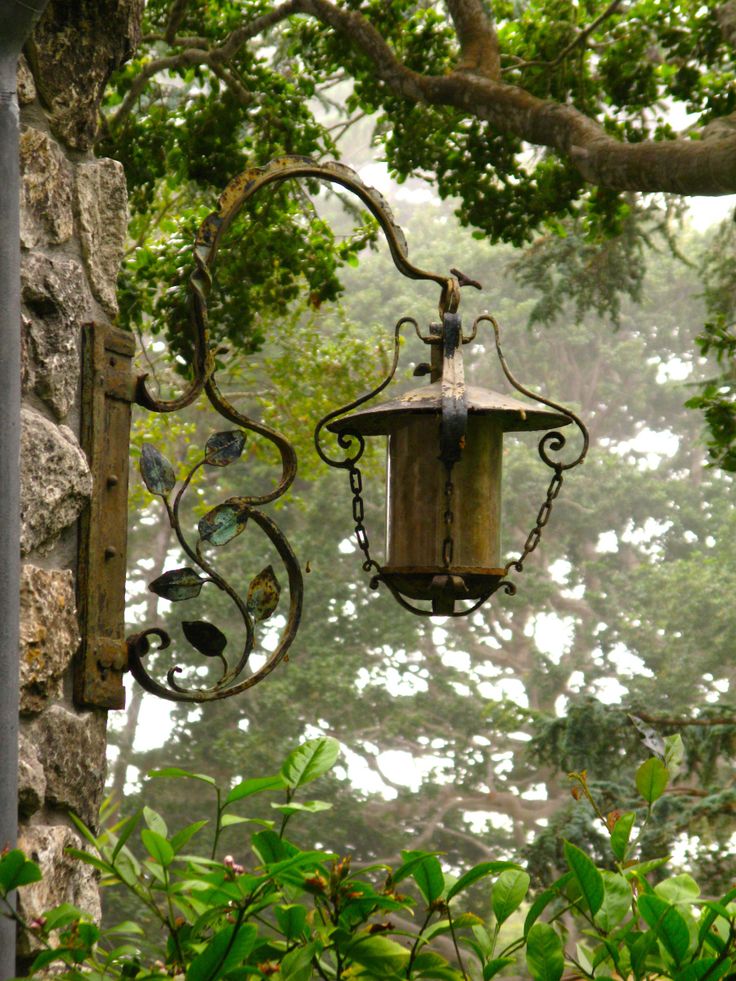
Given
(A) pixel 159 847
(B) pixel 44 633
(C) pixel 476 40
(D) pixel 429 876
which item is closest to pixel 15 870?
(A) pixel 159 847

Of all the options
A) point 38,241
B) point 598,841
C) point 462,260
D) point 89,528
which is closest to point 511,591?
point 89,528

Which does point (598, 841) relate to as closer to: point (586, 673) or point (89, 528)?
point (89, 528)

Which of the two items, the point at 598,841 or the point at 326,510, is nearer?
the point at 598,841

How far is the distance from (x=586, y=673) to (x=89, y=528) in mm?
11828

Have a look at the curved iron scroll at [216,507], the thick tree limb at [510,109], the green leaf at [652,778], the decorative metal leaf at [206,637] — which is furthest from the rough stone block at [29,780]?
the thick tree limb at [510,109]

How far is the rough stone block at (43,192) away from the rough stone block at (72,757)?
1.85ft

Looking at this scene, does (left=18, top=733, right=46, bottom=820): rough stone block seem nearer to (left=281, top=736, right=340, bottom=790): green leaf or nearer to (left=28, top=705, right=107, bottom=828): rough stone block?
(left=28, top=705, right=107, bottom=828): rough stone block

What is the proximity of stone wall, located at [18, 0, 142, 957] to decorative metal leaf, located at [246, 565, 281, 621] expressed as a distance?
11.0 inches

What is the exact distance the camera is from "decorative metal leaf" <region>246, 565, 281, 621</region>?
5.68 ft

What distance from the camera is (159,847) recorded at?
0.94m

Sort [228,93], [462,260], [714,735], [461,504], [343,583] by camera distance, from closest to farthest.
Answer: [461,504] < [228,93] < [714,735] < [343,583] < [462,260]

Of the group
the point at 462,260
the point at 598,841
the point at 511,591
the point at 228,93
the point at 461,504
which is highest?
the point at 462,260

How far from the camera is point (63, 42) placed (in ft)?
5.21

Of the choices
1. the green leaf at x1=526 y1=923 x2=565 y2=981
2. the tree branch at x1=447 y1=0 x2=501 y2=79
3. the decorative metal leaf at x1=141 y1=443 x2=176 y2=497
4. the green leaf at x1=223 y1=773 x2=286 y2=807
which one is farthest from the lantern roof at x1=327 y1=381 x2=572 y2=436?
the tree branch at x1=447 y1=0 x2=501 y2=79
